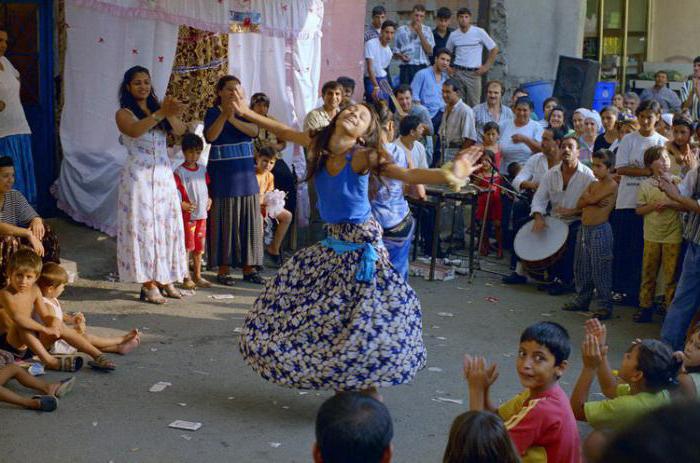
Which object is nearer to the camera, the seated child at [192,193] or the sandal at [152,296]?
the sandal at [152,296]

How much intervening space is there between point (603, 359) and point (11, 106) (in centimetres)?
622

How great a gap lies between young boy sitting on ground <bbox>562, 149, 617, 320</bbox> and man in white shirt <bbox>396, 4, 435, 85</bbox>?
5801 millimetres

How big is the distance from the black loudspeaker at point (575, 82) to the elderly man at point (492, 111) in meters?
2.41

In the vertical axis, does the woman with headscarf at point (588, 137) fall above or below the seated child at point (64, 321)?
above

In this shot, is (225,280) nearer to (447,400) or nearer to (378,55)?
(447,400)

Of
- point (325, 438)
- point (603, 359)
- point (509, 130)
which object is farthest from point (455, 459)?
point (509, 130)

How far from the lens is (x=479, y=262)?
11.3 m

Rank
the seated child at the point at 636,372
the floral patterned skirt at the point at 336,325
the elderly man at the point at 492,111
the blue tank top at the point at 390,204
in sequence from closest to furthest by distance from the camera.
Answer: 1. the seated child at the point at 636,372
2. the floral patterned skirt at the point at 336,325
3. the blue tank top at the point at 390,204
4. the elderly man at the point at 492,111

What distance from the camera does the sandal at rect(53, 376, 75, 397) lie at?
603 centimetres

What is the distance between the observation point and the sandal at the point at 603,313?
899 cm

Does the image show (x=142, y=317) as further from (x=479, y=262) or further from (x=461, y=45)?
(x=461, y=45)

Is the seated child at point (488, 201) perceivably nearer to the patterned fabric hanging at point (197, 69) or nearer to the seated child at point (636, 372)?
the patterned fabric hanging at point (197, 69)

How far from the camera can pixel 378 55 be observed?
13914 mm

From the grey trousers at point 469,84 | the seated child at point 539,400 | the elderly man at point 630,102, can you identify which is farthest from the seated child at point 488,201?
the seated child at point 539,400
